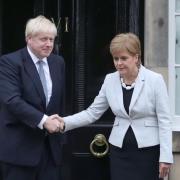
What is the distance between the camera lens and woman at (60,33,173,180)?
466 cm

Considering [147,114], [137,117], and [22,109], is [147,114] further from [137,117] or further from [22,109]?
[22,109]

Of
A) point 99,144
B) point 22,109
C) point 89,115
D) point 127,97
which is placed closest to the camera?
point 22,109

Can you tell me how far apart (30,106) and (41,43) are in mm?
423

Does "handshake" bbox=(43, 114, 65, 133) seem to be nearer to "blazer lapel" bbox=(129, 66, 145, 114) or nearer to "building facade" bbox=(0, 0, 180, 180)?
"blazer lapel" bbox=(129, 66, 145, 114)

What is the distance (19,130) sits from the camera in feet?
15.3

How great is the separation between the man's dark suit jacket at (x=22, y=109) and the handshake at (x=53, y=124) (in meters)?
0.06

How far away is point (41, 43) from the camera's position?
461 centimetres

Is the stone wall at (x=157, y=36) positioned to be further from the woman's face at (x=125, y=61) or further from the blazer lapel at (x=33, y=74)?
the blazer lapel at (x=33, y=74)

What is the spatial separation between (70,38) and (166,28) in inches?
33.9

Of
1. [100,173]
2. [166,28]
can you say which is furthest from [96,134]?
[166,28]

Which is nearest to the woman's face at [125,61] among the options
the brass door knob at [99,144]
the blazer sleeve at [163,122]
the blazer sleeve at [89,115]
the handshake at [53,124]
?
the blazer sleeve at [163,122]

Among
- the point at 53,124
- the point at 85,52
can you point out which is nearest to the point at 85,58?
the point at 85,52

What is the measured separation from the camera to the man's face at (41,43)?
181 inches

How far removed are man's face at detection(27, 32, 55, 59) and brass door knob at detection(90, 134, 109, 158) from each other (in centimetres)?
130
